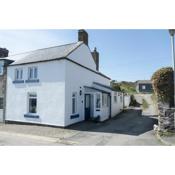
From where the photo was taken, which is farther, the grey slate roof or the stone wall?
the grey slate roof

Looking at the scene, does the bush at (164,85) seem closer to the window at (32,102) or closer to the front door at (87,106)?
the front door at (87,106)

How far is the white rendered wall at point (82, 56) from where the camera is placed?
56.9 feet

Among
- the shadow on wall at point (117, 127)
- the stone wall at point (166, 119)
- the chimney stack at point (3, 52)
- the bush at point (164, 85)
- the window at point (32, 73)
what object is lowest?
the shadow on wall at point (117, 127)

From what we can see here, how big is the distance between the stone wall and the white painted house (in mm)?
6662

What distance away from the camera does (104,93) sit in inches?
776

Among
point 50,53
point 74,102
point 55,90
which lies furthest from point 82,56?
point 55,90

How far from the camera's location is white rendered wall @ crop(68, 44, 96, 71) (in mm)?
17328

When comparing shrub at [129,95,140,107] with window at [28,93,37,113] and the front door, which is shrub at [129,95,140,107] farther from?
window at [28,93,37,113]

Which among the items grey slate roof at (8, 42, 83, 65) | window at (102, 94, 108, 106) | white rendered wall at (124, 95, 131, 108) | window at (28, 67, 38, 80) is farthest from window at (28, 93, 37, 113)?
white rendered wall at (124, 95, 131, 108)

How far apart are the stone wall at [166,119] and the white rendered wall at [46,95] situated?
6.75m

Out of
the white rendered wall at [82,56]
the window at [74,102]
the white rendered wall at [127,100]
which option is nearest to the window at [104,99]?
the window at [74,102]

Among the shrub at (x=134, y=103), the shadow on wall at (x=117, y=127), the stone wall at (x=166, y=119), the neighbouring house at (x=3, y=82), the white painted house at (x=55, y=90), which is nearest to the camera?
the stone wall at (x=166, y=119)

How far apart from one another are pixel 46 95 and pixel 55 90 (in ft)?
2.95

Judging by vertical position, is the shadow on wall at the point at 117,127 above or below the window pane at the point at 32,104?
below
